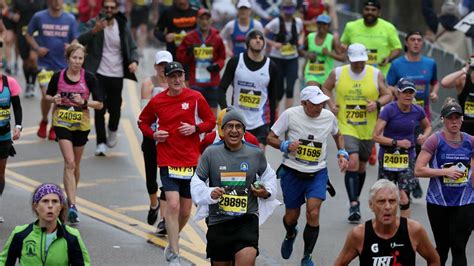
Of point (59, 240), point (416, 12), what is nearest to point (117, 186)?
point (59, 240)

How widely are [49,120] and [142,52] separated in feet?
33.0

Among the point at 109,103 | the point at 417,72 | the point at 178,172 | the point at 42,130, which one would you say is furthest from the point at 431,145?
the point at 42,130

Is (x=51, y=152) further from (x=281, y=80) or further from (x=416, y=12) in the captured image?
(x=416, y=12)

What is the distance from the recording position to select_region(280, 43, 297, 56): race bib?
2086cm

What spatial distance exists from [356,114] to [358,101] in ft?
0.46

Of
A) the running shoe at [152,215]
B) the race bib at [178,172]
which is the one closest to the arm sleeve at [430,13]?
the running shoe at [152,215]

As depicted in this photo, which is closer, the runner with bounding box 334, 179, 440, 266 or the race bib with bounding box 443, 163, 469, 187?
the runner with bounding box 334, 179, 440, 266

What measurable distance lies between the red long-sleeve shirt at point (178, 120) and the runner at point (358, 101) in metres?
2.56

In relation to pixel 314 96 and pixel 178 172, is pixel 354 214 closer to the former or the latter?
pixel 314 96

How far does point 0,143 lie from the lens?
14.0 m

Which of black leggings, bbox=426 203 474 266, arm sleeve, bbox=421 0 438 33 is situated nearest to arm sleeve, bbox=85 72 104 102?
black leggings, bbox=426 203 474 266

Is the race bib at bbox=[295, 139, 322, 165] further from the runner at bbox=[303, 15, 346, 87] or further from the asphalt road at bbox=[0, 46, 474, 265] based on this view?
the runner at bbox=[303, 15, 346, 87]

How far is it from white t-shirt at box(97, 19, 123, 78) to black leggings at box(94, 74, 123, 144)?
8 centimetres

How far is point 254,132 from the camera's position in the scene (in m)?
15.7
